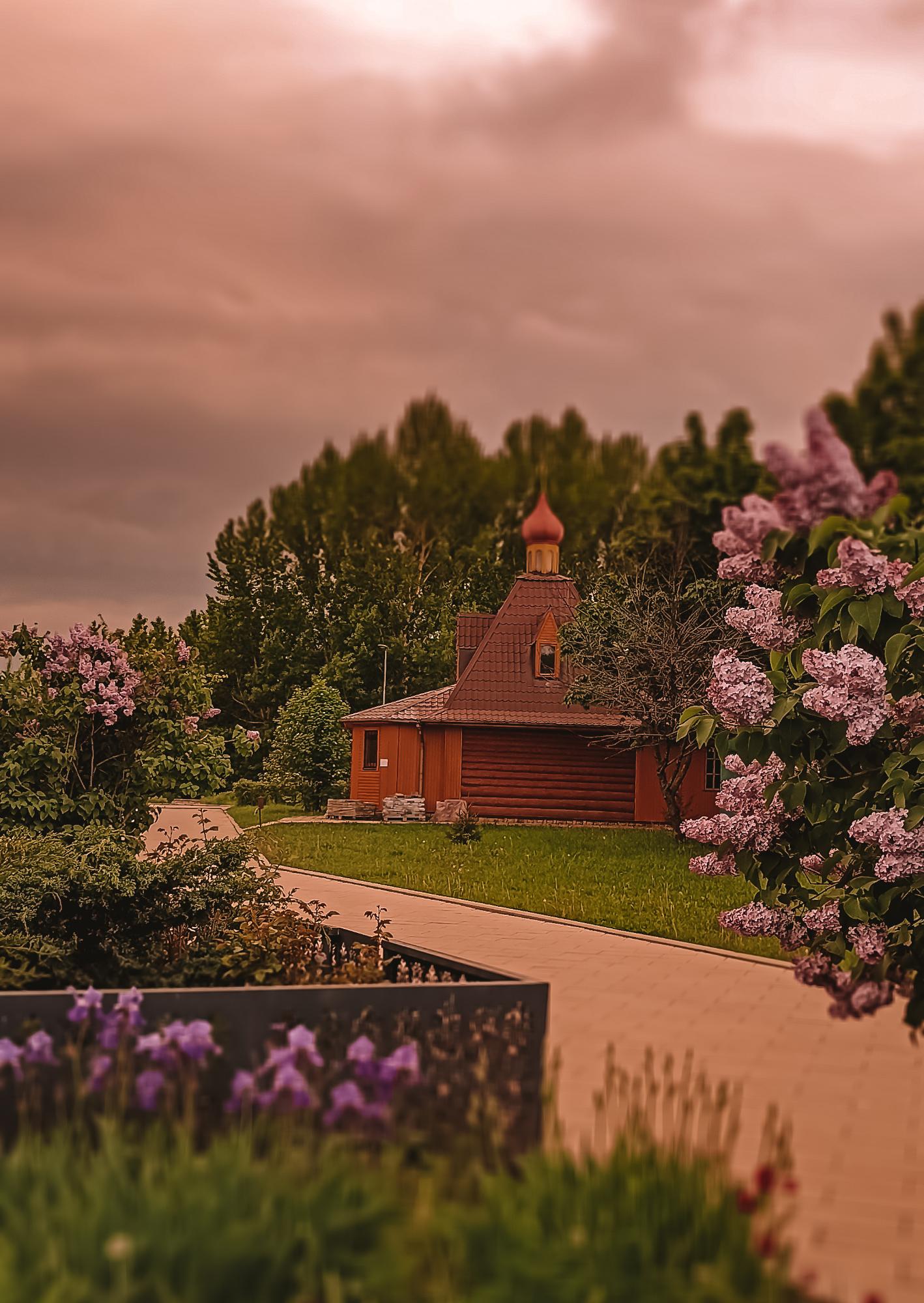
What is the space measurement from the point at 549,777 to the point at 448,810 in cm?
256

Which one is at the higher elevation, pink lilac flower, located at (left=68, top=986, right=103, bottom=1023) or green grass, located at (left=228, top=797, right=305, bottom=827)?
pink lilac flower, located at (left=68, top=986, right=103, bottom=1023)

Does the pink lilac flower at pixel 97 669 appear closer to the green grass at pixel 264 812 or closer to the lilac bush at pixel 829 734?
the lilac bush at pixel 829 734

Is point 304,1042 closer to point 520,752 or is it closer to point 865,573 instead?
point 865,573

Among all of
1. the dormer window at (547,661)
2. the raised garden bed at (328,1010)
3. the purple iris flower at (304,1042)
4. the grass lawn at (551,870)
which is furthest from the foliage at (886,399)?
the purple iris flower at (304,1042)

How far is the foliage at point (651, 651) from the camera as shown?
73.9 feet

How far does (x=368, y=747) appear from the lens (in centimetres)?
3256

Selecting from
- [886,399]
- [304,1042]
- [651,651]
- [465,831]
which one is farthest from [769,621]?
[886,399]

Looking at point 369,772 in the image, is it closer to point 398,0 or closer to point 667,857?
point 667,857

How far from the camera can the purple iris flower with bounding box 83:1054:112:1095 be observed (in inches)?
179

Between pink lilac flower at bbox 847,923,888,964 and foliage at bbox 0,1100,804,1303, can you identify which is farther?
pink lilac flower at bbox 847,923,888,964

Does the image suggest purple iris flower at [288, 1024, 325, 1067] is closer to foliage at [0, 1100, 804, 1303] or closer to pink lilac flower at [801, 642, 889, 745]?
foliage at [0, 1100, 804, 1303]

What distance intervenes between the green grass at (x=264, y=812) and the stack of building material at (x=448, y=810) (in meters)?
4.04

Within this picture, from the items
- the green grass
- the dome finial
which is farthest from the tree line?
the green grass

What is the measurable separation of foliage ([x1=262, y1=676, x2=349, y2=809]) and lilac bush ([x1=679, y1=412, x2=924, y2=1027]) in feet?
97.8
